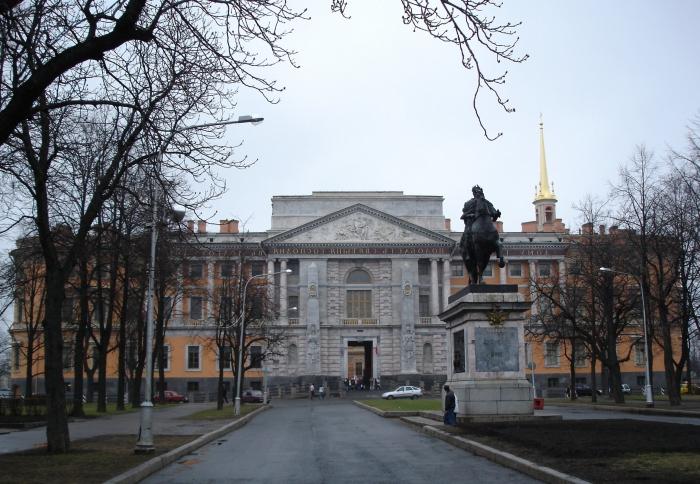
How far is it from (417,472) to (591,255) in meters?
36.9

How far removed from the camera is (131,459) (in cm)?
1712

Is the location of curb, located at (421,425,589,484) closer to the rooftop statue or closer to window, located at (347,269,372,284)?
the rooftop statue

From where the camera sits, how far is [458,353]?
2683cm

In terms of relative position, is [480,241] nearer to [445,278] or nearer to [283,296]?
[283,296]

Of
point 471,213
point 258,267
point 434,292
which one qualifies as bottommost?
point 471,213

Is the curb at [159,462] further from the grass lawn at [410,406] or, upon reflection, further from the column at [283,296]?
the column at [283,296]

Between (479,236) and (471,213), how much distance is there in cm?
93

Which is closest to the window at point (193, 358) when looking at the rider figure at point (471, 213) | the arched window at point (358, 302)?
the arched window at point (358, 302)

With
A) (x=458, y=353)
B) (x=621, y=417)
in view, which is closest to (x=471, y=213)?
(x=458, y=353)

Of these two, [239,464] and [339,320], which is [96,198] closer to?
[239,464]

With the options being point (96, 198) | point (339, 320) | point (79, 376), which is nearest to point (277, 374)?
point (339, 320)

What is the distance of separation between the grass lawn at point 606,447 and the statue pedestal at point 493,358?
5.90 ft

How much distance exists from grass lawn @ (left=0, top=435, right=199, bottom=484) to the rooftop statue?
1102 centimetres

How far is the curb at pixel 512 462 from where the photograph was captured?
484 inches
